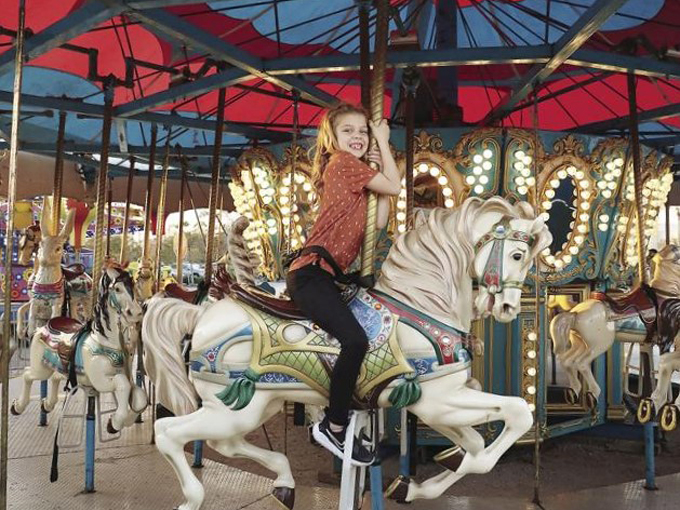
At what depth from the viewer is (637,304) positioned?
5047 millimetres

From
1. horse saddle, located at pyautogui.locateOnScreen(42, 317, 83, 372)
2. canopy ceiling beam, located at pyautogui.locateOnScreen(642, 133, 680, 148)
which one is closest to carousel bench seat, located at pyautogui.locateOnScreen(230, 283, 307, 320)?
horse saddle, located at pyautogui.locateOnScreen(42, 317, 83, 372)

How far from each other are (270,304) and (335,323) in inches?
13.3

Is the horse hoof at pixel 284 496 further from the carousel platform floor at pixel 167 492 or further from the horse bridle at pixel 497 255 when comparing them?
the horse bridle at pixel 497 255

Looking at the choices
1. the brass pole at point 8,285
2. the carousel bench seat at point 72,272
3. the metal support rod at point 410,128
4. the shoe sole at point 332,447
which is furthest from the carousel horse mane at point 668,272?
the carousel bench seat at point 72,272

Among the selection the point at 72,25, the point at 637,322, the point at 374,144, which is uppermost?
the point at 72,25

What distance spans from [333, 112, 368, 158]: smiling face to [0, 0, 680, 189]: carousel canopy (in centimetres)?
115

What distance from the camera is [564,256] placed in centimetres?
557

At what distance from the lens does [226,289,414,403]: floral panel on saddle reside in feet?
8.22

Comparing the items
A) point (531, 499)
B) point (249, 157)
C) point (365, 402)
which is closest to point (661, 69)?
point (531, 499)

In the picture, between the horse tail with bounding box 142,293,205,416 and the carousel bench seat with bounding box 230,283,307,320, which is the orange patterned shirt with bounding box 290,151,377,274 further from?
the horse tail with bounding box 142,293,205,416

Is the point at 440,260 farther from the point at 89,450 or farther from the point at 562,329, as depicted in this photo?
the point at 562,329

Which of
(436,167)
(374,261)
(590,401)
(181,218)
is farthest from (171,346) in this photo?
(181,218)

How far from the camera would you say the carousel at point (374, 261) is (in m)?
2.58

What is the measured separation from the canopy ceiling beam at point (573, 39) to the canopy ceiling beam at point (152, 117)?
8.93ft
